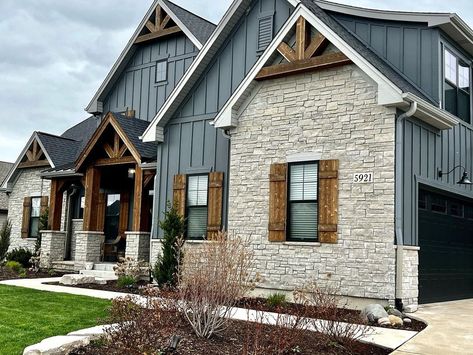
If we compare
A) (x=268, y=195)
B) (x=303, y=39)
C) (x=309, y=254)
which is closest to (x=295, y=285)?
(x=309, y=254)

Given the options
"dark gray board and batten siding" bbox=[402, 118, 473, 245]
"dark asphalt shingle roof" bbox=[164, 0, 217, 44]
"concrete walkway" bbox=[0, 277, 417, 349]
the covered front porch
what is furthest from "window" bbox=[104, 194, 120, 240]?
"dark gray board and batten siding" bbox=[402, 118, 473, 245]

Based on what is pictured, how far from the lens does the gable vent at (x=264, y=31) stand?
13852mm

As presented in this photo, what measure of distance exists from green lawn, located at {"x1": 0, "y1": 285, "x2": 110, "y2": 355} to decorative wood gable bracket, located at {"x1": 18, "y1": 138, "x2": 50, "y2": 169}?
904 cm

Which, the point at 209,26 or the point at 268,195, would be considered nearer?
the point at 268,195

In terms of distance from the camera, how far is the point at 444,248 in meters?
12.8

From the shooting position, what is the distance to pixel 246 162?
12586 mm

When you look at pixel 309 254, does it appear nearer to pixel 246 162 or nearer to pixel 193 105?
pixel 246 162

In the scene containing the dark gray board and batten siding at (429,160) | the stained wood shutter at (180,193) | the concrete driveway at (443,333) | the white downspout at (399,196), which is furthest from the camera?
the stained wood shutter at (180,193)

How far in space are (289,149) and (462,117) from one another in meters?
4.95

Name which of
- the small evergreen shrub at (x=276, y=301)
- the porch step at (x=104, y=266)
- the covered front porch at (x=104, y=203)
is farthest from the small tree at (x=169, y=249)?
the porch step at (x=104, y=266)

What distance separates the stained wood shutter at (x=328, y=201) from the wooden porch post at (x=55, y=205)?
430 inches

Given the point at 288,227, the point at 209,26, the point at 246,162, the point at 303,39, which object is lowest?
the point at 288,227

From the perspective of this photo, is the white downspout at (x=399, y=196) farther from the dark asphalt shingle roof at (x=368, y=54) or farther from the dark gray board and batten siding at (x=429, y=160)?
the dark asphalt shingle roof at (x=368, y=54)

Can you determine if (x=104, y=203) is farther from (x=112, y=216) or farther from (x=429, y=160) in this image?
(x=429, y=160)
